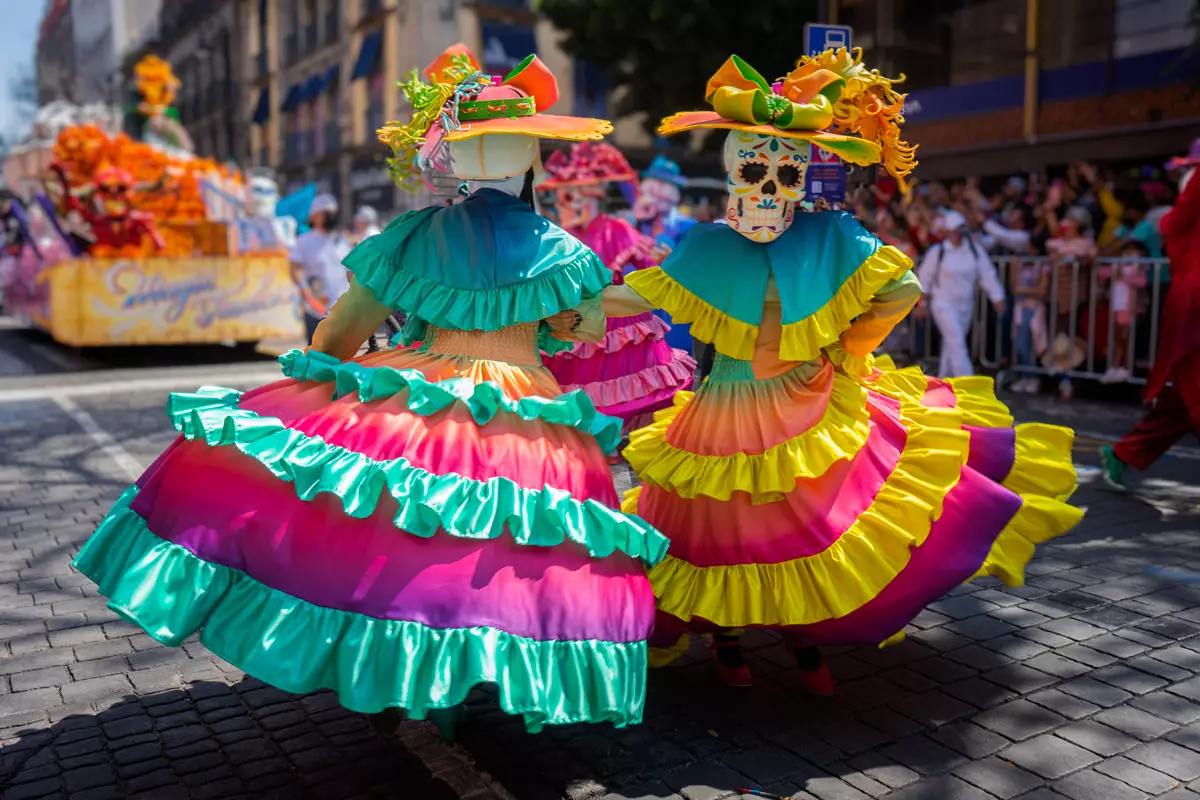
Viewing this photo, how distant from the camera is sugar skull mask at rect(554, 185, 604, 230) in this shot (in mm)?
7918

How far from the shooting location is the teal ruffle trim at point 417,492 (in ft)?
8.80

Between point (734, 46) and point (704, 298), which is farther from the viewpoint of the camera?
point (734, 46)

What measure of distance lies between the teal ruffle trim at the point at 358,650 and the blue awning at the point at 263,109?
42.7 m

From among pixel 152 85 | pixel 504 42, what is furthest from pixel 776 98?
pixel 504 42

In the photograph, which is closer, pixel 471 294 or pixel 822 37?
pixel 471 294

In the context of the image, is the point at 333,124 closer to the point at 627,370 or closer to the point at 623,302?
the point at 627,370

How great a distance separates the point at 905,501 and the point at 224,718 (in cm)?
240

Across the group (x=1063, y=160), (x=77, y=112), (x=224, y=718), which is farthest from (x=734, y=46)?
(x=224, y=718)

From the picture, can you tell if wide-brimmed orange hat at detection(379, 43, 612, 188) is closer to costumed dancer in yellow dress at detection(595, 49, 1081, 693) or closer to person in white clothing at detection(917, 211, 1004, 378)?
costumed dancer in yellow dress at detection(595, 49, 1081, 693)

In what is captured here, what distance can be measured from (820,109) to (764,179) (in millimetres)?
292

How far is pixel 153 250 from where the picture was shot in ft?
47.4

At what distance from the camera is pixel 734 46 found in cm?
1988

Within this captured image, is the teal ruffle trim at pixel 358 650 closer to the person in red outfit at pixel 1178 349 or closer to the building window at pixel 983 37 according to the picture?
the person in red outfit at pixel 1178 349

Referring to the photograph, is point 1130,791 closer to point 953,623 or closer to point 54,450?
point 953,623
